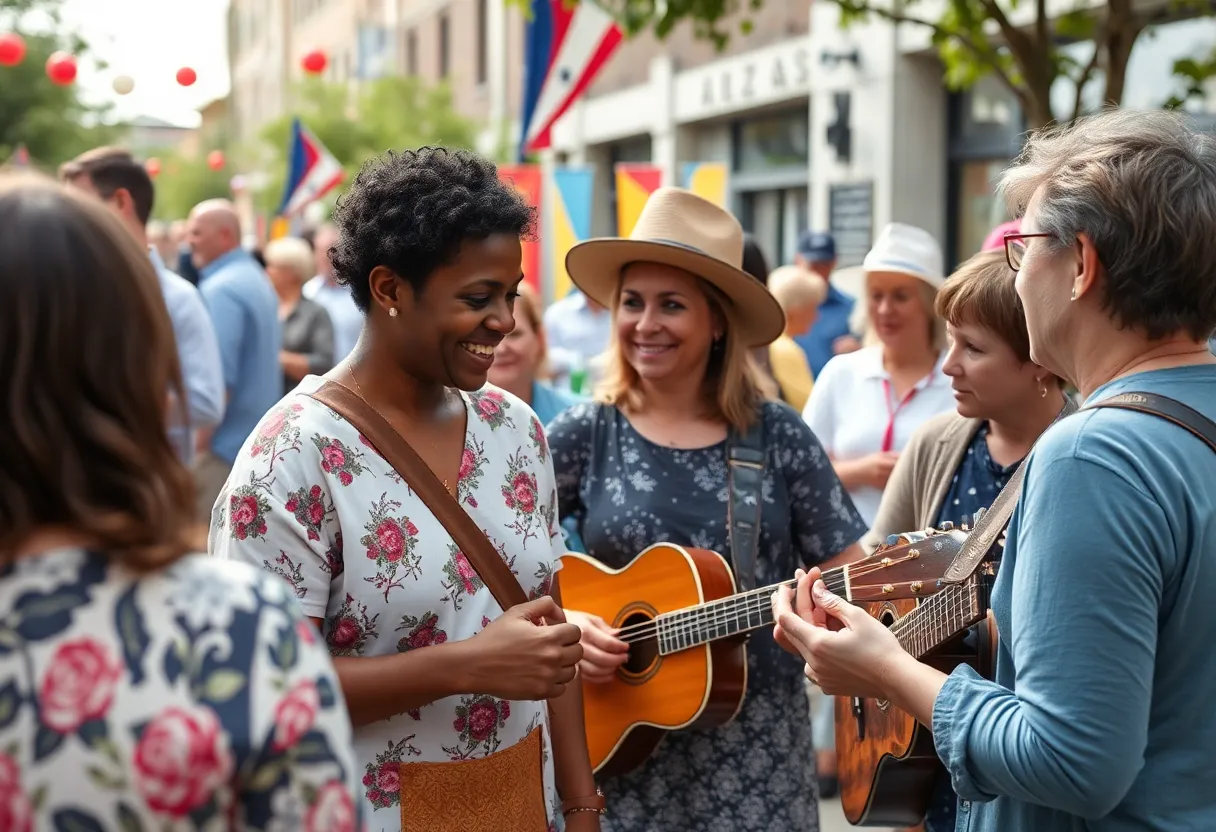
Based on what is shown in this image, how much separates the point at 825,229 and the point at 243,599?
12654 millimetres

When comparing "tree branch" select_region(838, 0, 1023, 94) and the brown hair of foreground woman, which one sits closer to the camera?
the brown hair of foreground woman

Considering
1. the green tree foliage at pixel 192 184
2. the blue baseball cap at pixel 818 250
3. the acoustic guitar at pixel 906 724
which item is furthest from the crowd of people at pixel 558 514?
the green tree foliage at pixel 192 184

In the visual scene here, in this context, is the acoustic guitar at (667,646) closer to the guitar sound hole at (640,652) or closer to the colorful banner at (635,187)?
the guitar sound hole at (640,652)

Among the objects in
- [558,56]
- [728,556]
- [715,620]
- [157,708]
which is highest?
[558,56]

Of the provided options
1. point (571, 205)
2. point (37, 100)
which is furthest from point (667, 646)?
point (37, 100)

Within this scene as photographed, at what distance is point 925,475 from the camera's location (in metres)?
3.46

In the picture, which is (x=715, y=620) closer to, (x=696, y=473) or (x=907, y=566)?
(x=696, y=473)

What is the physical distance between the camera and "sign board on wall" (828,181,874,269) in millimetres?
12766

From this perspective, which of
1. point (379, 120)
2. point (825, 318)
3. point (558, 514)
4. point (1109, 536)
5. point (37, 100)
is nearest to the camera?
point (1109, 536)

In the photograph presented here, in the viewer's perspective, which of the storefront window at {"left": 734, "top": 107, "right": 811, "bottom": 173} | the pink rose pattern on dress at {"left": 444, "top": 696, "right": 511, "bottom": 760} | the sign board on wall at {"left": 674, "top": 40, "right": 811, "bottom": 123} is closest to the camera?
the pink rose pattern on dress at {"left": 444, "top": 696, "right": 511, "bottom": 760}

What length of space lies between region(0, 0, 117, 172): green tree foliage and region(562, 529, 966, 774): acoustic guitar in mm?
28006

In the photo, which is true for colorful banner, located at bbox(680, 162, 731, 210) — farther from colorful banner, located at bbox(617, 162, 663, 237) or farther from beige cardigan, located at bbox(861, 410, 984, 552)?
beige cardigan, located at bbox(861, 410, 984, 552)

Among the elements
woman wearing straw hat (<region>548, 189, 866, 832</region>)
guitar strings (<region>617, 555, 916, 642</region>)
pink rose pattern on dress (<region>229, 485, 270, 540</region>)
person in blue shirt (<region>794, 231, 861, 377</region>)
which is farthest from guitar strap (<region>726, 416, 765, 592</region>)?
person in blue shirt (<region>794, 231, 861, 377</region>)

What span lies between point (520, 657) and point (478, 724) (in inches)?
8.5
